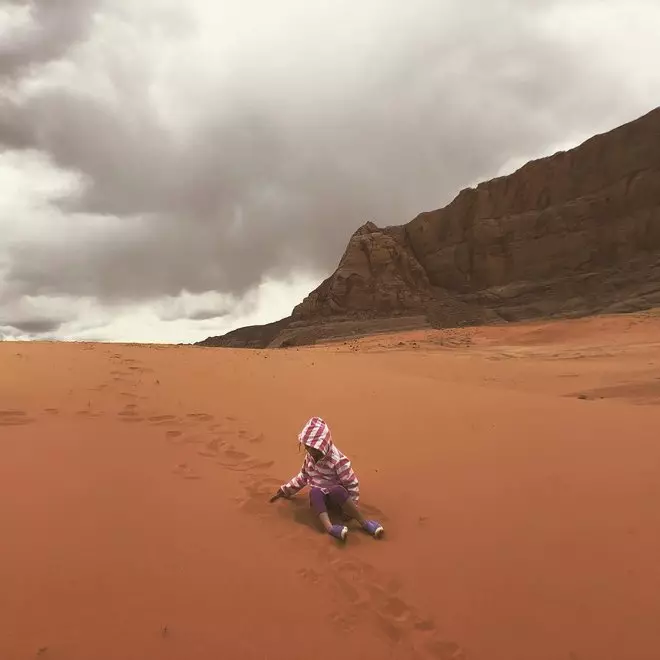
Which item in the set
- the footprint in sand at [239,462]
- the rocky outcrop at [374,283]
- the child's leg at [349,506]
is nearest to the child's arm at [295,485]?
the child's leg at [349,506]

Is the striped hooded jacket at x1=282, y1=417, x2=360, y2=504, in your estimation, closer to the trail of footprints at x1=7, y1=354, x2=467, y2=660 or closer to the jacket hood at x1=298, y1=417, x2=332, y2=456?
the jacket hood at x1=298, y1=417, x2=332, y2=456

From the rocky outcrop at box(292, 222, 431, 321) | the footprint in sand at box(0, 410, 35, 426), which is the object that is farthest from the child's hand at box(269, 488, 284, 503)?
the rocky outcrop at box(292, 222, 431, 321)

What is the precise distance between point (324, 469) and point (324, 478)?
63 millimetres

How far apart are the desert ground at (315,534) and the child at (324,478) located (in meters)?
0.15

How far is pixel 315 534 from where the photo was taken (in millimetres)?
3088

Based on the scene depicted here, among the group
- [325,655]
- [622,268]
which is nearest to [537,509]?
[325,655]

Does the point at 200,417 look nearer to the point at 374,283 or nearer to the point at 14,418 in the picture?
the point at 14,418

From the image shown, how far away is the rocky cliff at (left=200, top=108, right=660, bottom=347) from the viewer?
27.9 metres

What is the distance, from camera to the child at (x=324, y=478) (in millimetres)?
3355

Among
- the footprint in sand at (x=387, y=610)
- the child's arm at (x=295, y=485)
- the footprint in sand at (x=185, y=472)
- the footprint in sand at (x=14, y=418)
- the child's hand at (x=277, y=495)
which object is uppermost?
the footprint in sand at (x=14, y=418)

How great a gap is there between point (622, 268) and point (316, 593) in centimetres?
3112

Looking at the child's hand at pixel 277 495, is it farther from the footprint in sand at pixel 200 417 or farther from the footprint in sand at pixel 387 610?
the footprint in sand at pixel 200 417

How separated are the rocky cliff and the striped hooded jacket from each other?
975 inches

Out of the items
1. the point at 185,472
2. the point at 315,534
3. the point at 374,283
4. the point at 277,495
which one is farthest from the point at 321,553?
the point at 374,283
